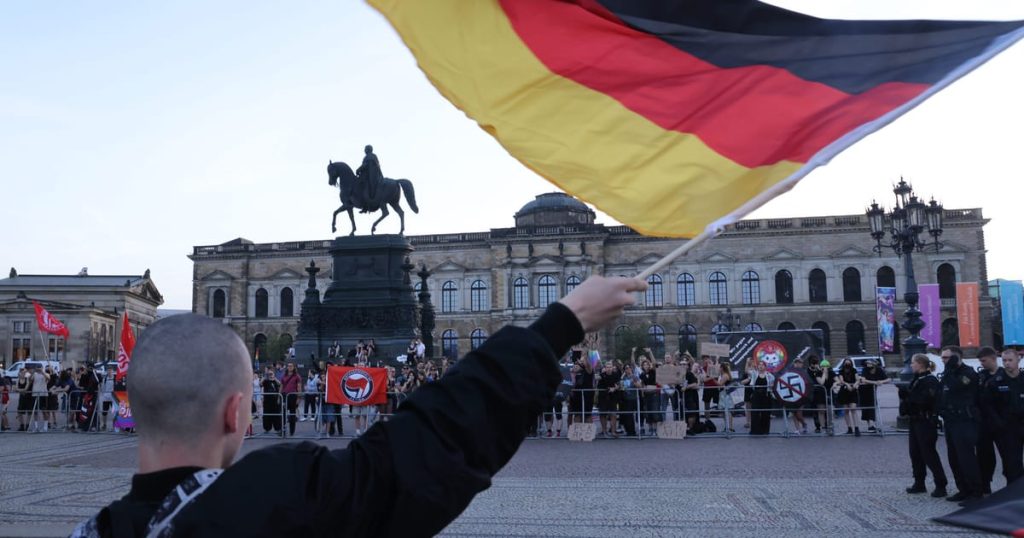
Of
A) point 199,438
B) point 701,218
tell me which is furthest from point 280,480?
point 701,218

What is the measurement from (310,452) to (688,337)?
65.7 meters

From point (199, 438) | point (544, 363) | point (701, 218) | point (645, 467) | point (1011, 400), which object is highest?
point (701, 218)

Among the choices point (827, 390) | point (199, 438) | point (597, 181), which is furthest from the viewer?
point (827, 390)

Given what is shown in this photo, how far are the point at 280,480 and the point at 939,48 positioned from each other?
11.2 ft

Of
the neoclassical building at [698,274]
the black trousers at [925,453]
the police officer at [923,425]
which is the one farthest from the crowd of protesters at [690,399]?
the neoclassical building at [698,274]

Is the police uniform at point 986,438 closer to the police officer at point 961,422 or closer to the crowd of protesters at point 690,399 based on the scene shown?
the police officer at point 961,422

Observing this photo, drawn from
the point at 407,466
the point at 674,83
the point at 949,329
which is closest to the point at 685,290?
the point at 949,329

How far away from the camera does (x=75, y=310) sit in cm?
7044

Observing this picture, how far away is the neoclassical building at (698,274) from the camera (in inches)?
2451

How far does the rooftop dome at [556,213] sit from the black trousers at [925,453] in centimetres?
6085

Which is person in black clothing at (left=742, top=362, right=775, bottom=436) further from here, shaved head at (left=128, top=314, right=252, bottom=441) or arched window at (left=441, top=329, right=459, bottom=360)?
arched window at (left=441, top=329, right=459, bottom=360)

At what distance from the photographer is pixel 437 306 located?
69.4 meters

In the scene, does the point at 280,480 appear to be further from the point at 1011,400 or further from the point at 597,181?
the point at 1011,400

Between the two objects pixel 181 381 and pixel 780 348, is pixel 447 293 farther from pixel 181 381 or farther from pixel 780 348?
pixel 181 381
